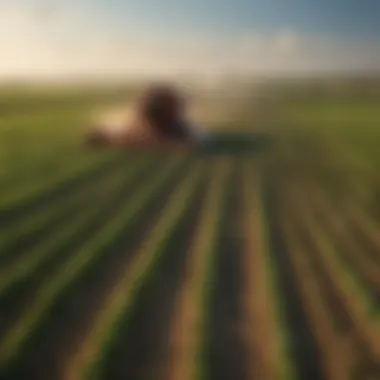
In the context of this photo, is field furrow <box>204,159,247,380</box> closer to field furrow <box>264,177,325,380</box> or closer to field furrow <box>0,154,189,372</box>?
field furrow <box>264,177,325,380</box>

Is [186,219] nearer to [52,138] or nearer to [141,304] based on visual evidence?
[141,304]

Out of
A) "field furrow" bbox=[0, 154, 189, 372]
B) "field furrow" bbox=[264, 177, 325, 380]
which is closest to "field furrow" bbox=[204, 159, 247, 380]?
"field furrow" bbox=[264, 177, 325, 380]

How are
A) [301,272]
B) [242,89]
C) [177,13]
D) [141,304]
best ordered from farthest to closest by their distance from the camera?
[242,89], [177,13], [301,272], [141,304]

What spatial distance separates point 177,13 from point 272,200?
950 millimetres

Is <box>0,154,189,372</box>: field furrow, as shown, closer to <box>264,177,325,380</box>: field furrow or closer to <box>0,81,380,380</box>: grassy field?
<box>0,81,380,380</box>: grassy field

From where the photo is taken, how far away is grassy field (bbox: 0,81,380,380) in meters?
1.39

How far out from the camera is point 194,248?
75.0 inches

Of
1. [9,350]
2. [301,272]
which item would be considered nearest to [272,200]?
[301,272]

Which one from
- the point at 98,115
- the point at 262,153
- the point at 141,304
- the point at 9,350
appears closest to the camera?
the point at 9,350

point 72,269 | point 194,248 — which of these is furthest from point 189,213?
point 72,269

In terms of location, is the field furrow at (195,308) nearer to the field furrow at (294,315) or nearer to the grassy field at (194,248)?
the grassy field at (194,248)

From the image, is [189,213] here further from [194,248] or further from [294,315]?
[294,315]

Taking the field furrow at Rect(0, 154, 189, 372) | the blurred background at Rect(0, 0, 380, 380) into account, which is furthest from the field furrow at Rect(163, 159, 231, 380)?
the field furrow at Rect(0, 154, 189, 372)

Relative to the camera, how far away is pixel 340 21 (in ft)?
6.70
